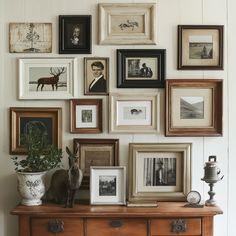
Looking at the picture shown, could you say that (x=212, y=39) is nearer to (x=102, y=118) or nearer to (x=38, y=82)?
(x=102, y=118)

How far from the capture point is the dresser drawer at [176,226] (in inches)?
98.8

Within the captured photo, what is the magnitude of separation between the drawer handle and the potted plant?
28.9 inches

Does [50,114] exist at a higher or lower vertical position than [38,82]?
lower

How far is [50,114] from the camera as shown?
9.21 feet

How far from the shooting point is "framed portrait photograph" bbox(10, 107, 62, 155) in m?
2.80

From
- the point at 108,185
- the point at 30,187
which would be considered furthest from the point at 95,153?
the point at 30,187

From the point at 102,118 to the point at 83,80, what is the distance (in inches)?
10.0

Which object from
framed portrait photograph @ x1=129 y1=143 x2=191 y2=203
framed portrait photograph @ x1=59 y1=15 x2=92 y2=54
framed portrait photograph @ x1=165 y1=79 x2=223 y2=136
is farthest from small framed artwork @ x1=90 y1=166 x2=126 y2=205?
framed portrait photograph @ x1=59 y1=15 x2=92 y2=54

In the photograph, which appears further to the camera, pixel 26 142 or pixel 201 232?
pixel 26 142

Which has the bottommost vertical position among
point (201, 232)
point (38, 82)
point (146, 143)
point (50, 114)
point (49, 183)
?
→ point (201, 232)

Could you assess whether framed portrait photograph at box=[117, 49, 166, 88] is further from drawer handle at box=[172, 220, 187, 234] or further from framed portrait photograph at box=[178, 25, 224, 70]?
drawer handle at box=[172, 220, 187, 234]

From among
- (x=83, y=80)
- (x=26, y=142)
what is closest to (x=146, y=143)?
(x=83, y=80)

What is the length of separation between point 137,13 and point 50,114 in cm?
79

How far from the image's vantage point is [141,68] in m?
2.80
